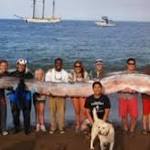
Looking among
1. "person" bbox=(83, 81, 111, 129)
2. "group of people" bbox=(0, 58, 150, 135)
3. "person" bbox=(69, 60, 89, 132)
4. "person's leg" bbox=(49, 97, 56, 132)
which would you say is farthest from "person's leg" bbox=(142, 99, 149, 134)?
"person's leg" bbox=(49, 97, 56, 132)

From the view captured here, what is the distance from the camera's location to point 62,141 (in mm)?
9695

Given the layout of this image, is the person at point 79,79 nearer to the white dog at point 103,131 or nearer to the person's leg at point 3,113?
the person's leg at point 3,113

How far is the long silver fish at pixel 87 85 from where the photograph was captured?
32.4ft

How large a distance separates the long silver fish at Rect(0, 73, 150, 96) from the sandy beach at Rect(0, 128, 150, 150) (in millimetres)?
817

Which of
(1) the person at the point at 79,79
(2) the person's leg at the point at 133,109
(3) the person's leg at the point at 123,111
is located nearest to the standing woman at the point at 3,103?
(1) the person at the point at 79,79

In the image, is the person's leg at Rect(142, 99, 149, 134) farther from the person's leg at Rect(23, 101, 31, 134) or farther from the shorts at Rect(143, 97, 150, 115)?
the person's leg at Rect(23, 101, 31, 134)

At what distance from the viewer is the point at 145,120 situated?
10.1 meters

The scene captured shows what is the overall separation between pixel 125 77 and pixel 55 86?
1328mm

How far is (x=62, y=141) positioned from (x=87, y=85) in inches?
45.0

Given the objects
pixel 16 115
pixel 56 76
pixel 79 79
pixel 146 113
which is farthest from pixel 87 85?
pixel 16 115

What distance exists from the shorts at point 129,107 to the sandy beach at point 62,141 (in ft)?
1.30

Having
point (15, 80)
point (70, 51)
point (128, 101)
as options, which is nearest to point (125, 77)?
point (128, 101)

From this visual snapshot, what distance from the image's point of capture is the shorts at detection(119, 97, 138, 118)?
9922mm

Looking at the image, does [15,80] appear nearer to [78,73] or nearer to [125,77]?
[78,73]
